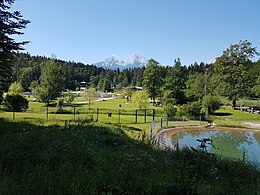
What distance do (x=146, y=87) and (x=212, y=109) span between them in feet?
75.6

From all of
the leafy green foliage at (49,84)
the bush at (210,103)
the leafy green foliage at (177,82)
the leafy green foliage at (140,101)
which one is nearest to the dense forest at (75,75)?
the leafy green foliage at (49,84)

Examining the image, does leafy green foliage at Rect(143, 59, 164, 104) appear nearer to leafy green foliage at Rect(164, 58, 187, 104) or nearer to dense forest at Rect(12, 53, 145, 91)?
leafy green foliage at Rect(164, 58, 187, 104)

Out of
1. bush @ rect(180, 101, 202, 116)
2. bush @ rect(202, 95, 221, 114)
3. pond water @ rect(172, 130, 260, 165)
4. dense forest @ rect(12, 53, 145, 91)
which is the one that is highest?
dense forest @ rect(12, 53, 145, 91)

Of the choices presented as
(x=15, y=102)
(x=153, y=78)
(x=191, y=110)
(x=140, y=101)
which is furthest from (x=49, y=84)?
(x=191, y=110)

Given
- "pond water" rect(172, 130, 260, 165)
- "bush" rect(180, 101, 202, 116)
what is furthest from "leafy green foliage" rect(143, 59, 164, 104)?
"pond water" rect(172, 130, 260, 165)

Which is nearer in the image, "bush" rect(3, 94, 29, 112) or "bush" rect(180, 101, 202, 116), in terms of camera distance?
"bush" rect(3, 94, 29, 112)

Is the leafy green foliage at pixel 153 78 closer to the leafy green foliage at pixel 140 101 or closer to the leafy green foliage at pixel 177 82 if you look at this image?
the leafy green foliage at pixel 177 82

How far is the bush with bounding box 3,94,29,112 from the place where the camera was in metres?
32.8

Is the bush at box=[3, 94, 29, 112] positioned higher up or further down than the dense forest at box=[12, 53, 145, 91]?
further down

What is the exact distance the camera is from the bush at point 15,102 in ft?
107

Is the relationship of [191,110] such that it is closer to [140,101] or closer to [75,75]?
[140,101]

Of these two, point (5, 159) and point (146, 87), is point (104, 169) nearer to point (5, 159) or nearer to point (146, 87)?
point (5, 159)

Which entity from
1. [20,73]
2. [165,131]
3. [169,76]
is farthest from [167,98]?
[20,73]

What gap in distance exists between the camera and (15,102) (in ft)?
109
